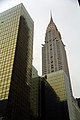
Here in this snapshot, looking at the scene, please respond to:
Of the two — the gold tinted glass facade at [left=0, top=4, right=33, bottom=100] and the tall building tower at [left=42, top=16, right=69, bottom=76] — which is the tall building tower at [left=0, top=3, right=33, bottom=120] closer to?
the gold tinted glass facade at [left=0, top=4, right=33, bottom=100]

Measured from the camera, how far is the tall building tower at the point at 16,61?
54281mm

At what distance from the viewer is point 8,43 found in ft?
229

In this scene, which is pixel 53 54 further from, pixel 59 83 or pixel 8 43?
pixel 8 43

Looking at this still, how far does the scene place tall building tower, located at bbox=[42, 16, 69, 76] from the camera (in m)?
139

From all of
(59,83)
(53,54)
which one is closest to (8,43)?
(59,83)

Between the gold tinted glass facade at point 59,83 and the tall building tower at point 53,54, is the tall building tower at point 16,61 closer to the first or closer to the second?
the gold tinted glass facade at point 59,83

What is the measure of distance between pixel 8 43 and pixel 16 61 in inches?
397

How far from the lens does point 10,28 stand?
248 feet

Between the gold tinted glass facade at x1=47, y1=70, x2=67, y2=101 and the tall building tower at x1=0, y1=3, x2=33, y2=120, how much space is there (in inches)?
908

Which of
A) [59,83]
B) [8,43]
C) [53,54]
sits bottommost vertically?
[59,83]

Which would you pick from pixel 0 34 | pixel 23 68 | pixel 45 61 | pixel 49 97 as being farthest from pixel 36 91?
pixel 45 61

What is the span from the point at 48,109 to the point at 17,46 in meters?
37.2

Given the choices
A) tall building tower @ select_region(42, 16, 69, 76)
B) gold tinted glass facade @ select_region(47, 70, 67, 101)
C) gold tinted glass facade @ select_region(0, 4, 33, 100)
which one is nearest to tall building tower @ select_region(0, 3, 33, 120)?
gold tinted glass facade @ select_region(0, 4, 33, 100)

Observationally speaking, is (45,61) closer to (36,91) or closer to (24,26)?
(36,91)
